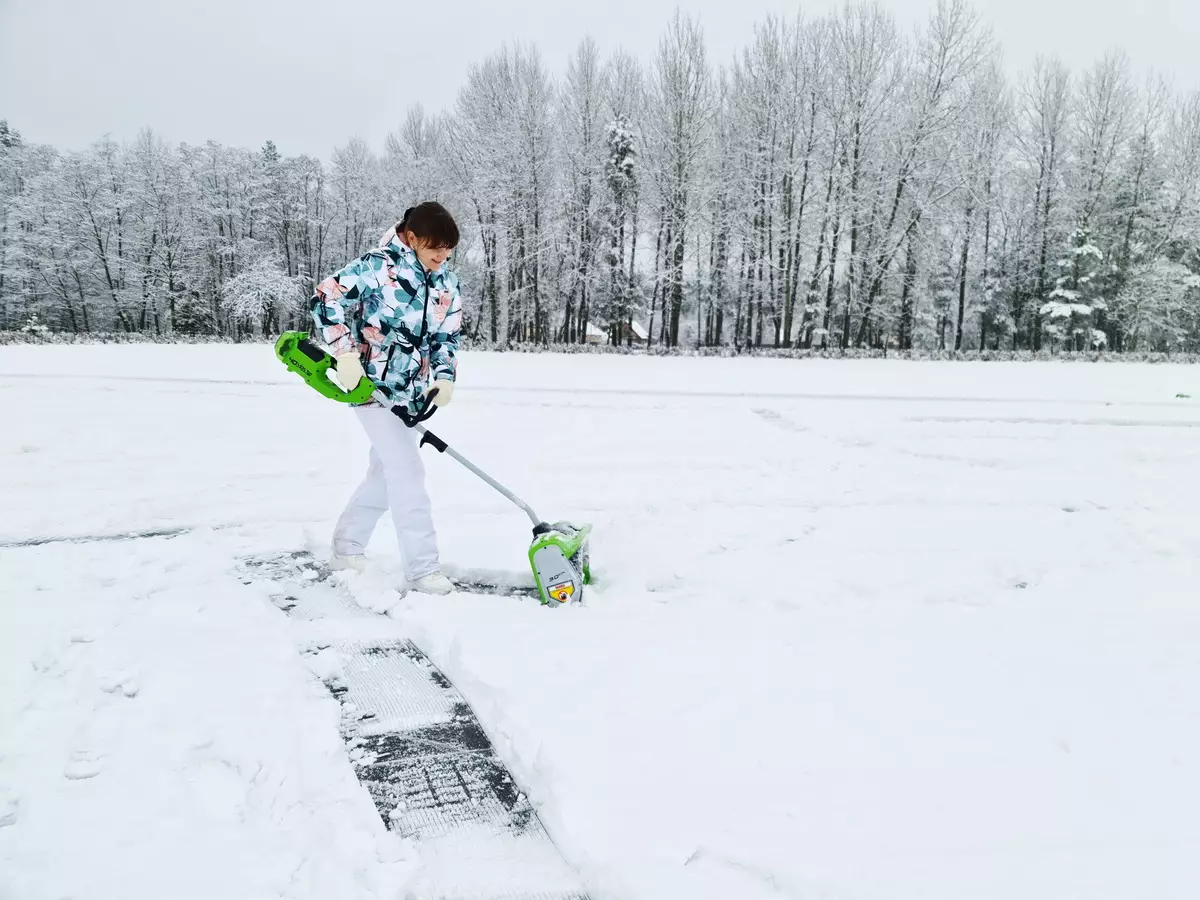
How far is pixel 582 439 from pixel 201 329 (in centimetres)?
4335

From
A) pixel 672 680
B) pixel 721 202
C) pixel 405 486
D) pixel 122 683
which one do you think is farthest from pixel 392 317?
pixel 721 202

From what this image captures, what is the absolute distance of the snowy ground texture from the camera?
188cm

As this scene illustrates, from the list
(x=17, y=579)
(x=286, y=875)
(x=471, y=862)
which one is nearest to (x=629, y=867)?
(x=471, y=862)

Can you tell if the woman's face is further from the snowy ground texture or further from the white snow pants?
the snowy ground texture

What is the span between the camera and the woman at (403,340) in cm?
342

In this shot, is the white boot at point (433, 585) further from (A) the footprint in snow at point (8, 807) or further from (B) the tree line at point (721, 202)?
(B) the tree line at point (721, 202)

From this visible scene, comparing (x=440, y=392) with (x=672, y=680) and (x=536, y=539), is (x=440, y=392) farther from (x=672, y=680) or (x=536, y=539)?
(x=672, y=680)

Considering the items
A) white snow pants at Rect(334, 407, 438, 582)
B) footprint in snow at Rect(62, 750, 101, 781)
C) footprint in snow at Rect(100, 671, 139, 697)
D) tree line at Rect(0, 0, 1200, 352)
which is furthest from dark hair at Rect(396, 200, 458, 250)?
tree line at Rect(0, 0, 1200, 352)

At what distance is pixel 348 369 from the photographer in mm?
3332

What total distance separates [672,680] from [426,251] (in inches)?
89.2

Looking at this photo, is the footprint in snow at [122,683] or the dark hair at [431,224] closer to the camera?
the footprint in snow at [122,683]

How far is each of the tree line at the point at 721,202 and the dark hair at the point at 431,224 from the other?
2204 cm

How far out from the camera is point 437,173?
33719 millimetres

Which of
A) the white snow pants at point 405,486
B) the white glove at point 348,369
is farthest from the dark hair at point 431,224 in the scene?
the white snow pants at point 405,486
